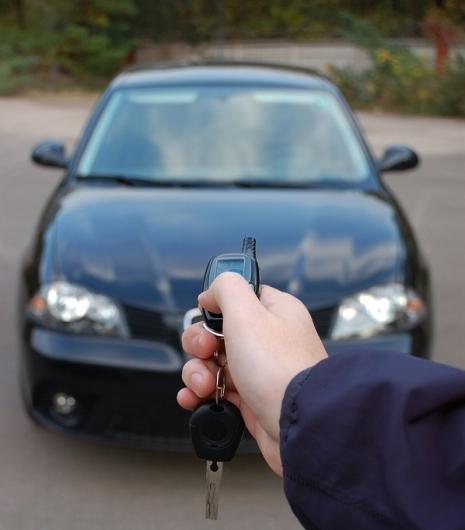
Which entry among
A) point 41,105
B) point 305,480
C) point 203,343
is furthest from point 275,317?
point 41,105

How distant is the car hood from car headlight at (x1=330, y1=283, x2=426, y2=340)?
0.15ft

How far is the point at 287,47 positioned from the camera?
95.7 ft

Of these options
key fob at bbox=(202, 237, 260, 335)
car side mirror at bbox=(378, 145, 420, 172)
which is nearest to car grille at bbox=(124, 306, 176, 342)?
car side mirror at bbox=(378, 145, 420, 172)

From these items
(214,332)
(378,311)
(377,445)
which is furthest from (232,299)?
(378,311)

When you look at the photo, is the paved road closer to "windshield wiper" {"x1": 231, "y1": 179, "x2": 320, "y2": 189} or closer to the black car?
the black car

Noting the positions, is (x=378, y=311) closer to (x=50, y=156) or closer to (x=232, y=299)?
(x=50, y=156)

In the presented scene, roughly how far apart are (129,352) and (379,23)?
94.4 ft

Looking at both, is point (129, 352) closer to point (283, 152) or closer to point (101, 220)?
point (101, 220)

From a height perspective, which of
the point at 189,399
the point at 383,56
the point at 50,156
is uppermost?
the point at 189,399

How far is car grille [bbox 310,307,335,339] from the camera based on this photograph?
12.2 ft

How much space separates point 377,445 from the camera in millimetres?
1085

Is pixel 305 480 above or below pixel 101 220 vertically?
above

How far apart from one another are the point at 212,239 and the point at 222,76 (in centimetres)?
178

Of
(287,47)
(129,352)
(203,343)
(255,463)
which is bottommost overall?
(287,47)
